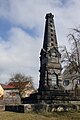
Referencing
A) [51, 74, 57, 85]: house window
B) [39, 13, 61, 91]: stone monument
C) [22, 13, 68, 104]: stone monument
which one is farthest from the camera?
[51, 74, 57, 85]: house window

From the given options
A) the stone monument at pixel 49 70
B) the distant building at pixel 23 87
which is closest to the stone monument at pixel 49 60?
the stone monument at pixel 49 70

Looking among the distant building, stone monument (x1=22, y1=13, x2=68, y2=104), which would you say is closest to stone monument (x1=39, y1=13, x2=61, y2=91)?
stone monument (x1=22, y1=13, x2=68, y2=104)

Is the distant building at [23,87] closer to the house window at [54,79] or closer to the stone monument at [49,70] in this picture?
the stone monument at [49,70]

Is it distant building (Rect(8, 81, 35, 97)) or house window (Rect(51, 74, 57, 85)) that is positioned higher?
distant building (Rect(8, 81, 35, 97))

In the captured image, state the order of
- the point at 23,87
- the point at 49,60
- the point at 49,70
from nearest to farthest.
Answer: the point at 49,70 < the point at 49,60 < the point at 23,87

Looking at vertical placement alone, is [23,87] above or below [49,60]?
below

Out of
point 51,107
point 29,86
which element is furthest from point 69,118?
point 29,86

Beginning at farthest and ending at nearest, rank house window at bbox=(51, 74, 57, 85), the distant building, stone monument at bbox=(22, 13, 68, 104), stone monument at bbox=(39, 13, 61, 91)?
1. the distant building
2. house window at bbox=(51, 74, 57, 85)
3. stone monument at bbox=(39, 13, 61, 91)
4. stone monument at bbox=(22, 13, 68, 104)

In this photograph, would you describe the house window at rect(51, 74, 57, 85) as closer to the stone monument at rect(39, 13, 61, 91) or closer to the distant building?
the stone monument at rect(39, 13, 61, 91)

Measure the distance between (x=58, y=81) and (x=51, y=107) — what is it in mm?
9518

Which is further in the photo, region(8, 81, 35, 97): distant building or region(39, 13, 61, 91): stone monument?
region(8, 81, 35, 97): distant building

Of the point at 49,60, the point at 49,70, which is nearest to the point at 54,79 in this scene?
the point at 49,70

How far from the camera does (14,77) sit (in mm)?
66000

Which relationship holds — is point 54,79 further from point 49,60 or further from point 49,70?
point 49,60
